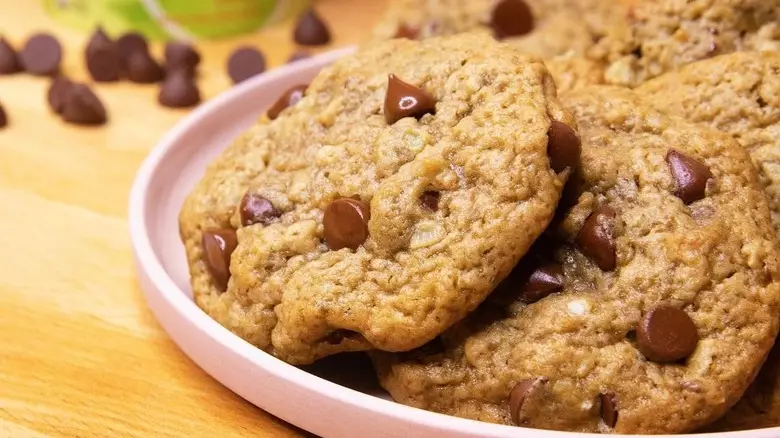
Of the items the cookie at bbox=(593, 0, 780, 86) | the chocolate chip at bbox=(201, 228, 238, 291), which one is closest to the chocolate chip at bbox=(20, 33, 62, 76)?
the chocolate chip at bbox=(201, 228, 238, 291)

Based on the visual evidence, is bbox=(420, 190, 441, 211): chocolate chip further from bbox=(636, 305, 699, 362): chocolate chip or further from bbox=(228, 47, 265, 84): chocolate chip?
bbox=(228, 47, 265, 84): chocolate chip

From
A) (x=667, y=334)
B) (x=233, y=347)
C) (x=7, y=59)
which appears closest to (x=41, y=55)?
(x=7, y=59)

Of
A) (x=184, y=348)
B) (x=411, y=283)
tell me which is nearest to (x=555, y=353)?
(x=411, y=283)

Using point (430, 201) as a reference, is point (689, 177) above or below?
above

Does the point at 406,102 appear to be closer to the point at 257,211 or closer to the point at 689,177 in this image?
the point at 257,211

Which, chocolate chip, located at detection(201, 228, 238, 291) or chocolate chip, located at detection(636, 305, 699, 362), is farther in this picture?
chocolate chip, located at detection(201, 228, 238, 291)

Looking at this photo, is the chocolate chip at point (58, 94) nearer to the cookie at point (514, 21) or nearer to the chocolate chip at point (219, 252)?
the cookie at point (514, 21)
